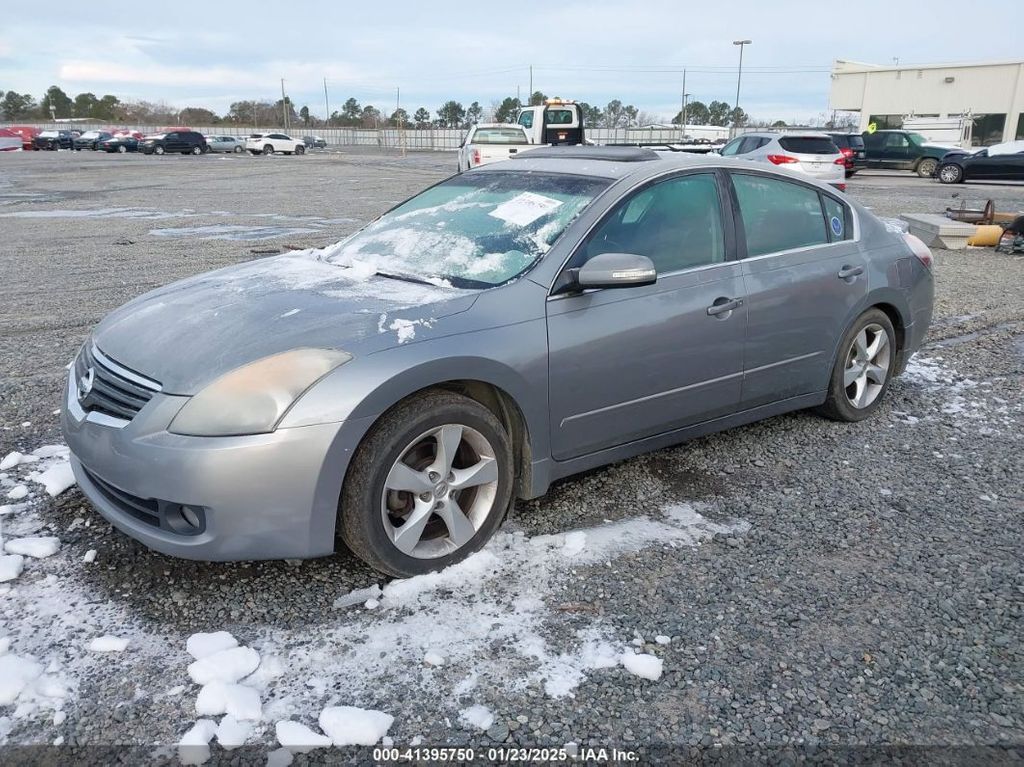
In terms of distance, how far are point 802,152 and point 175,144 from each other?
4421 cm

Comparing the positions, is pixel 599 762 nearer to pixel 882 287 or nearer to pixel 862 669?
pixel 862 669

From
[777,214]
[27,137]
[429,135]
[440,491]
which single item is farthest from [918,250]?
[429,135]

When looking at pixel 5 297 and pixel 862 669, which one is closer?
pixel 862 669

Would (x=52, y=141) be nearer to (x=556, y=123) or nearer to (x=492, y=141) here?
(x=556, y=123)

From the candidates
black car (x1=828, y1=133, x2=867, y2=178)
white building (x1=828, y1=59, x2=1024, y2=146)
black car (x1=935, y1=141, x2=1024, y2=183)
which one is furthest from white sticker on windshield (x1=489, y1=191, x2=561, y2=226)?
white building (x1=828, y1=59, x2=1024, y2=146)

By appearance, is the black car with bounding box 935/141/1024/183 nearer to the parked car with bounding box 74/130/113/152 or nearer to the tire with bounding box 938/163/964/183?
the tire with bounding box 938/163/964/183

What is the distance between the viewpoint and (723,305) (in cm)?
389

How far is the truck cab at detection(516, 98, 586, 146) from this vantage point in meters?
27.2

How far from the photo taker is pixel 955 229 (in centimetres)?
1191

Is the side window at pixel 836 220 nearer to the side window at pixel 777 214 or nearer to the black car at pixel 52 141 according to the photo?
the side window at pixel 777 214

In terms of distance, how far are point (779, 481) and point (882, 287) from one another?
57.2 inches

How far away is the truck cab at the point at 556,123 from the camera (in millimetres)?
27203

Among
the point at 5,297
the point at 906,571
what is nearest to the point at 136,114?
the point at 5,297

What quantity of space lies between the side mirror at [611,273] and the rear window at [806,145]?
17777mm
